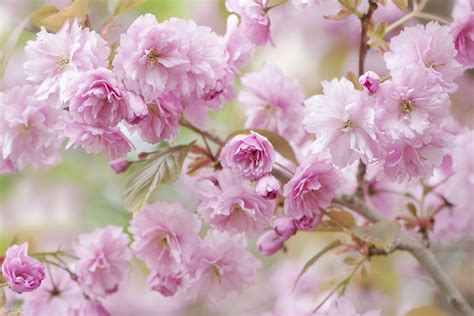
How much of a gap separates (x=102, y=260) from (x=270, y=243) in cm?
21

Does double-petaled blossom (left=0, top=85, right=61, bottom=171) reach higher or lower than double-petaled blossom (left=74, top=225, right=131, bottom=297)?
higher

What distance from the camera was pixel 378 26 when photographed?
3.22 feet

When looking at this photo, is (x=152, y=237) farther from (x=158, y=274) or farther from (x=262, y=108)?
(x=262, y=108)

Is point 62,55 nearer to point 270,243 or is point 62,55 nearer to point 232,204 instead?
point 232,204

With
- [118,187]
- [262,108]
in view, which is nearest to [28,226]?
[118,187]

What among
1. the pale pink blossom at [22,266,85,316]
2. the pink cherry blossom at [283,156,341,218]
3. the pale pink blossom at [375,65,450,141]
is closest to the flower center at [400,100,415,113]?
the pale pink blossom at [375,65,450,141]

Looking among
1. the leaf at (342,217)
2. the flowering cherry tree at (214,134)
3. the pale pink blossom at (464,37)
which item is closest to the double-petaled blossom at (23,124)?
the flowering cherry tree at (214,134)

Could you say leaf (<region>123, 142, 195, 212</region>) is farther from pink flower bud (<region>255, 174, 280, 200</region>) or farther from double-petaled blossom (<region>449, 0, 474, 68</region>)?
double-petaled blossom (<region>449, 0, 474, 68</region>)

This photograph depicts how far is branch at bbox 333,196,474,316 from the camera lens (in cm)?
108

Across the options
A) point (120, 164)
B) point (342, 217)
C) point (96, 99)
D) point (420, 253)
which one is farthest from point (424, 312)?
point (96, 99)

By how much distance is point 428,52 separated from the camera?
0.88 meters

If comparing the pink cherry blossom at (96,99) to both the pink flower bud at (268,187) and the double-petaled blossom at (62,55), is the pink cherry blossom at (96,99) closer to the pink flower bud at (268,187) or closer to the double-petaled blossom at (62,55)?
the double-petaled blossom at (62,55)

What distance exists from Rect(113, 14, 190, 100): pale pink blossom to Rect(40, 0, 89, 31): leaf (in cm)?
7

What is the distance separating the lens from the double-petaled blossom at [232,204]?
922 millimetres
